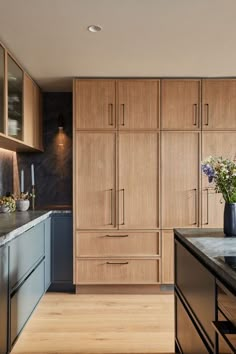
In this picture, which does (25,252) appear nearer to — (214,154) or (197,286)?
(197,286)

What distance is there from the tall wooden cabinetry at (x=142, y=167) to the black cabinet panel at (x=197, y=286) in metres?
1.42

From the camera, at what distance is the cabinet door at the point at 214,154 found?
146 inches

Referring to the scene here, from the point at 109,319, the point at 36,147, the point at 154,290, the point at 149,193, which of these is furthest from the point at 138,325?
the point at 36,147

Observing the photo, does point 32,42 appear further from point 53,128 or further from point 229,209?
point 229,209

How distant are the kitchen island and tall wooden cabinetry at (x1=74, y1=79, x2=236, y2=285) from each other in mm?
1387

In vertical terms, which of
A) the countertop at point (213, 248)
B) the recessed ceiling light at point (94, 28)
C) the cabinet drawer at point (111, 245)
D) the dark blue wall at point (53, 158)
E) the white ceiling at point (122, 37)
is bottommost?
the cabinet drawer at point (111, 245)

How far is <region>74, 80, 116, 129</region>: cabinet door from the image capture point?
368 cm

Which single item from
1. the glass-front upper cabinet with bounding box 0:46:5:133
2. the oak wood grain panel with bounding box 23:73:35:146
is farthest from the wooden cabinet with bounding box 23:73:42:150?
the glass-front upper cabinet with bounding box 0:46:5:133

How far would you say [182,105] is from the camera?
12.2ft

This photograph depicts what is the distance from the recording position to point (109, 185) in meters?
3.70

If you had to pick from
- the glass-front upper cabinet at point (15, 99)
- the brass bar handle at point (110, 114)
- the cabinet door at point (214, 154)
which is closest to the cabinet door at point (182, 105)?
the cabinet door at point (214, 154)

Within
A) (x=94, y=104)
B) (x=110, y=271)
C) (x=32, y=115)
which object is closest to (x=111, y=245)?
(x=110, y=271)

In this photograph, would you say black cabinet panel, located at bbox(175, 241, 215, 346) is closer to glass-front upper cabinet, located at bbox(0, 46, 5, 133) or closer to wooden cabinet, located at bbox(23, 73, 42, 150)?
glass-front upper cabinet, located at bbox(0, 46, 5, 133)

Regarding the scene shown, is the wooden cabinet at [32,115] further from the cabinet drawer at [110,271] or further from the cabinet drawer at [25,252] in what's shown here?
the cabinet drawer at [110,271]
